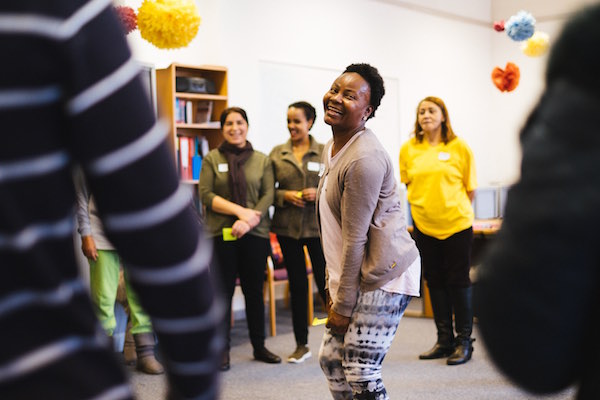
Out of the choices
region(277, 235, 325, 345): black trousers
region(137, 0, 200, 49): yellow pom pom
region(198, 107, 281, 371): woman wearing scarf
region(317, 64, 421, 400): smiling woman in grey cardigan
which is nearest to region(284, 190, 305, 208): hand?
region(198, 107, 281, 371): woman wearing scarf

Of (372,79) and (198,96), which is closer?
(372,79)

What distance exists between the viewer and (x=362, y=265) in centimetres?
216

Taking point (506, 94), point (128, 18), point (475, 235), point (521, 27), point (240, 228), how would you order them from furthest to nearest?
point (506, 94) → point (475, 235) → point (521, 27) → point (240, 228) → point (128, 18)

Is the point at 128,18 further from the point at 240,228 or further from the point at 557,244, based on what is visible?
the point at 557,244

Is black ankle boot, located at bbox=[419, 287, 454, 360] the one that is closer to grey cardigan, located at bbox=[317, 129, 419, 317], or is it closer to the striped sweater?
grey cardigan, located at bbox=[317, 129, 419, 317]

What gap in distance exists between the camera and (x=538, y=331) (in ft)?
2.21

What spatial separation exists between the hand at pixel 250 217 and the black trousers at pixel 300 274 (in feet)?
1.12

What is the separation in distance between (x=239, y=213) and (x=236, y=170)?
1.07 feet

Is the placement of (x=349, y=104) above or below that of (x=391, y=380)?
above

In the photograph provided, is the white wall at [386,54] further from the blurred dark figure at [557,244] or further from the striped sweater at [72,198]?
the blurred dark figure at [557,244]

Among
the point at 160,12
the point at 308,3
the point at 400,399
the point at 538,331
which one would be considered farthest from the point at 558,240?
the point at 308,3

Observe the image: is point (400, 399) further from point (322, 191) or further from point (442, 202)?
point (322, 191)

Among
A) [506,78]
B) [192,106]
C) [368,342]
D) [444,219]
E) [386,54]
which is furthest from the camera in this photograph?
[386,54]

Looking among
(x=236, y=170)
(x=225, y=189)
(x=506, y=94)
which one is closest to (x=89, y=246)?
(x=225, y=189)
